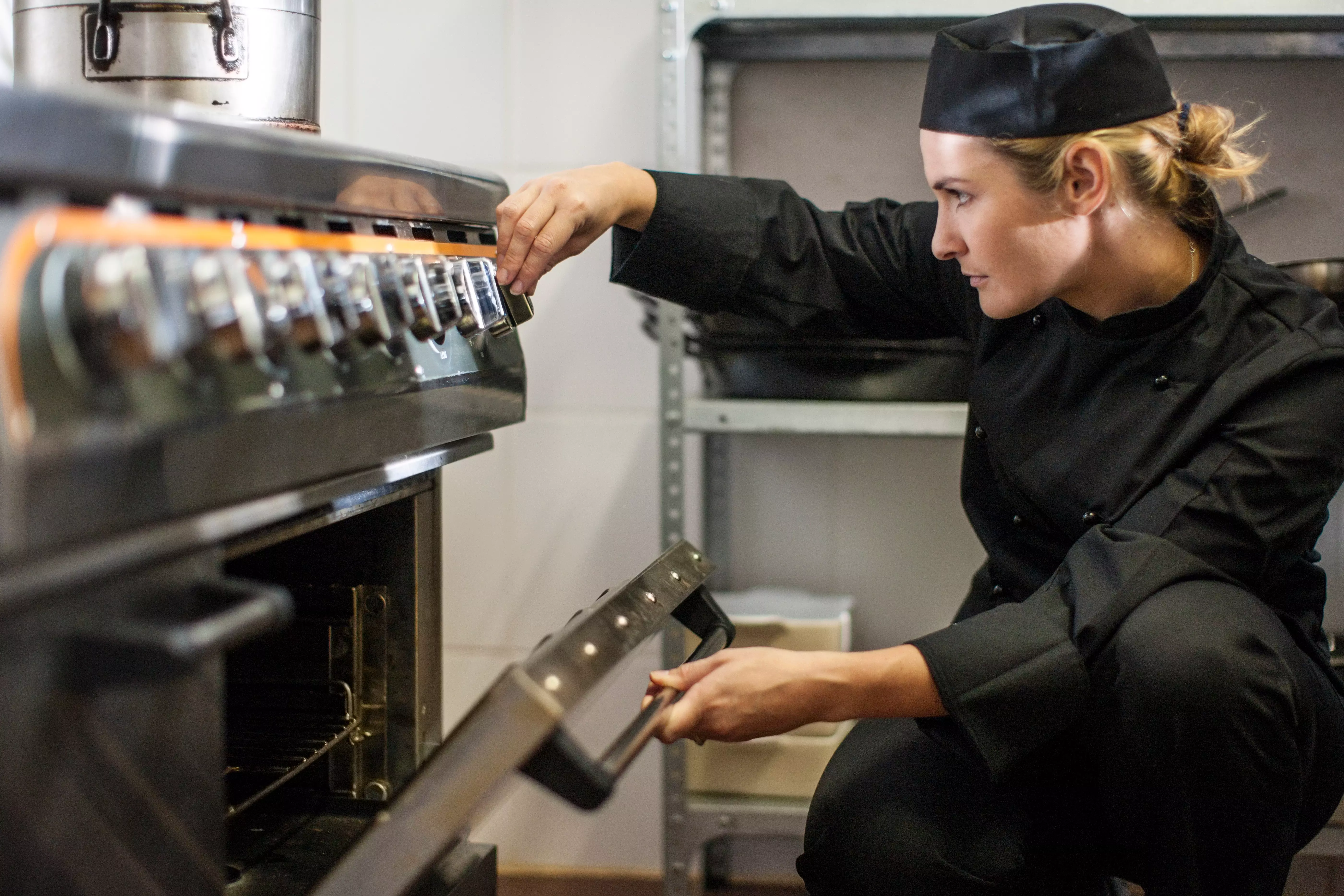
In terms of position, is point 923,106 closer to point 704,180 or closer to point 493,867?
point 704,180

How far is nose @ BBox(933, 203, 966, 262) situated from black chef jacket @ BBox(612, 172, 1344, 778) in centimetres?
14

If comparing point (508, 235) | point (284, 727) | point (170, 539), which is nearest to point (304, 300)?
point (170, 539)

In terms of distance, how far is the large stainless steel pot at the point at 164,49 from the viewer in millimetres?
1002

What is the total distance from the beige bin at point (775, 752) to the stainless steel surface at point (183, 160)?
2.98 ft

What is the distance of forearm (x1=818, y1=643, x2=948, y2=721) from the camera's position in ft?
2.95

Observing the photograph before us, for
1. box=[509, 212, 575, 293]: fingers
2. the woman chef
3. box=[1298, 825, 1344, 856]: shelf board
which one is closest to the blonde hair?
the woman chef

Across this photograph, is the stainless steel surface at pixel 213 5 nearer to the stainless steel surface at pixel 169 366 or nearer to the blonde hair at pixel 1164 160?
the stainless steel surface at pixel 169 366

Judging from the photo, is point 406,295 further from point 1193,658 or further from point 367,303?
point 1193,658

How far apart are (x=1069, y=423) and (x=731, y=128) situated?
887 millimetres

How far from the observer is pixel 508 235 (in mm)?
958

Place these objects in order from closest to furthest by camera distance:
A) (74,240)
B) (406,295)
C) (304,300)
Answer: (74,240) → (304,300) → (406,295)

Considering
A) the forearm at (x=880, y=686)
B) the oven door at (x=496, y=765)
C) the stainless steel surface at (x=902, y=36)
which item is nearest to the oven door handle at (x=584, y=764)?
the oven door at (x=496, y=765)

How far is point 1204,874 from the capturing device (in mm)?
954

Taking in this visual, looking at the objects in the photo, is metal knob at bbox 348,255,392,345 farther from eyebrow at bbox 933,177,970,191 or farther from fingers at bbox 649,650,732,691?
eyebrow at bbox 933,177,970,191
